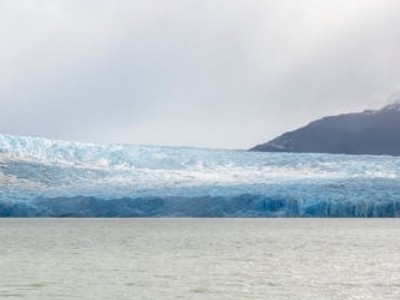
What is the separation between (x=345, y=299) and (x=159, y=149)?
221 feet

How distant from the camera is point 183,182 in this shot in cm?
8612

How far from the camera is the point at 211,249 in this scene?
43.4m

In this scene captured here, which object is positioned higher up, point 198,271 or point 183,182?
point 183,182

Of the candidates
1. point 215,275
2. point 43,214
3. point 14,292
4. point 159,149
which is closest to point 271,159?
point 159,149

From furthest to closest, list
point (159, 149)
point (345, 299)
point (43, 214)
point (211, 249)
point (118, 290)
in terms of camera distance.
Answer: point (159, 149) → point (43, 214) → point (211, 249) → point (118, 290) → point (345, 299)

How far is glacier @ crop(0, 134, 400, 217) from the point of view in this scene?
77000 millimetres

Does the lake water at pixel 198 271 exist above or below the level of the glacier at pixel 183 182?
below

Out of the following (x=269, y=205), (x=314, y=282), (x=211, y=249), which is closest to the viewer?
(x=314, y=282)

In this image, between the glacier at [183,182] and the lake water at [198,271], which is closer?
the lake water at [198,271]

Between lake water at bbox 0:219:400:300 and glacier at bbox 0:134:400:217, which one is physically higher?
glacier at bbox 0:134:400:217

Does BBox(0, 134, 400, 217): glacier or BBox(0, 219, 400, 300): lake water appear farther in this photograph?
BBox(0, 134, 400, 217): glacier

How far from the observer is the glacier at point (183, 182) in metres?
77.0

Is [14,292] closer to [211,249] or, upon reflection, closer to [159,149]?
[211,249]

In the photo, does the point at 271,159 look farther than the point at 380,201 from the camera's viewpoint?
Yes
